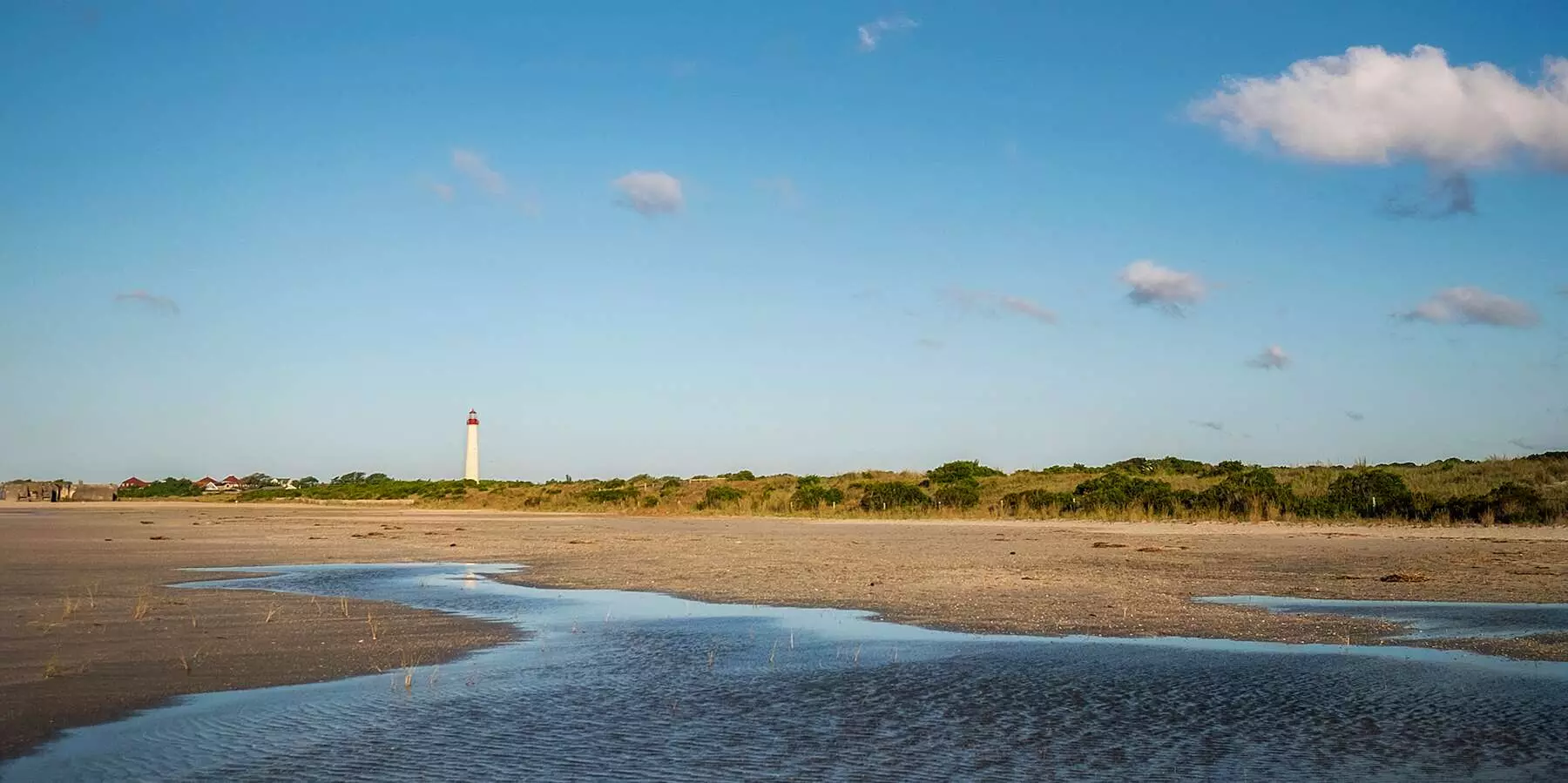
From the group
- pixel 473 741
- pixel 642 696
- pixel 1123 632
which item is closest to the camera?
pixel 473 741

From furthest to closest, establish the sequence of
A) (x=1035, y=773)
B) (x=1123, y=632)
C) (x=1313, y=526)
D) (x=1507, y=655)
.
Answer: (x=1313, y=526) → (x=1123, y=632) → (x=1507, y=655) → (x=1035, y=773)

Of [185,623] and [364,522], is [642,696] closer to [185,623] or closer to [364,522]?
[185,623]

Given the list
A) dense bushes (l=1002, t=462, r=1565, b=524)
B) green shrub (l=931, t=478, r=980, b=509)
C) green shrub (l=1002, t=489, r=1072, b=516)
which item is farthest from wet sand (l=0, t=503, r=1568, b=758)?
green shrub (l=931, t=478, r=980, b=509)

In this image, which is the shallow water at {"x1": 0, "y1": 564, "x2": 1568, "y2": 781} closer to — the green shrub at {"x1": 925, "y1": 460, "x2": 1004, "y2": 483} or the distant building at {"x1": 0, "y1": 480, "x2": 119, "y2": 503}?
the green shrub at {"x1": 925, "y1": 460, "x2": 1004, "y2": 483}

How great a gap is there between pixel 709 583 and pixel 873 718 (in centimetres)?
1116

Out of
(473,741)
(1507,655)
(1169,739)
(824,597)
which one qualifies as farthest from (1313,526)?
(473,741)

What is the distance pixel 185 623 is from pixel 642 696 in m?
6.90

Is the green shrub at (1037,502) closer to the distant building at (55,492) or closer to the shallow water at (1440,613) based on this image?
the shallow water at (1440,613)

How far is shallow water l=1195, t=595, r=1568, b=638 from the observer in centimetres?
1327

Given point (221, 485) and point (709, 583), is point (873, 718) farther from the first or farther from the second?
point (221, 485)

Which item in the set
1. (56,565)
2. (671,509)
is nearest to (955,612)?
(56,565)

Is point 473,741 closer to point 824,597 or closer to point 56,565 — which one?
point 824,597

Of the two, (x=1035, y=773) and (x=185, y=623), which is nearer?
(x=1035, y=773)

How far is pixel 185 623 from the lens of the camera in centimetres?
1370
